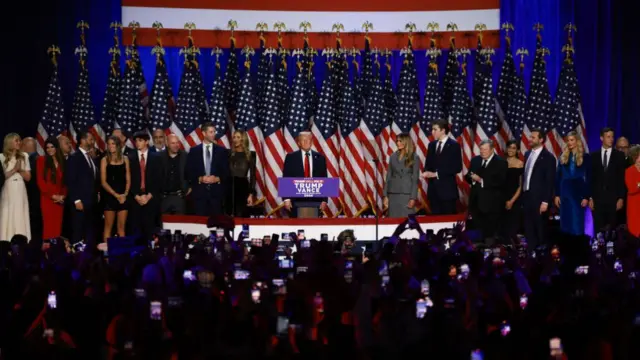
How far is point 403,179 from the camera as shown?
10.9m

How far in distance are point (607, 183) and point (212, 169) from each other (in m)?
3.83

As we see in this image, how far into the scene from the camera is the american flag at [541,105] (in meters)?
13.1

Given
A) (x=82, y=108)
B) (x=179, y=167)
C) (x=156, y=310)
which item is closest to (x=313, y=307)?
(x=156, y=310)

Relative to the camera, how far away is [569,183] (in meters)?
10.3

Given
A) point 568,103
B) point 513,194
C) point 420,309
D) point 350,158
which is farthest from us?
point 350,158

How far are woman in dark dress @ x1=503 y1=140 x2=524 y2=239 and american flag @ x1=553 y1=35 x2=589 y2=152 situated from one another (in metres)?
2.32

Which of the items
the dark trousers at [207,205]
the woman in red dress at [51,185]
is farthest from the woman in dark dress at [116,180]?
the dark trousers at [207,205]

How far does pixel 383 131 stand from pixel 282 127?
1.27 meters

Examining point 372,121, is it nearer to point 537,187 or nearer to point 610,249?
point 537,187

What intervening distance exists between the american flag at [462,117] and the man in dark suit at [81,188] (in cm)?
488

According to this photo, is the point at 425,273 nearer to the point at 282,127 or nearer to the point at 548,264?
the point at 548,264

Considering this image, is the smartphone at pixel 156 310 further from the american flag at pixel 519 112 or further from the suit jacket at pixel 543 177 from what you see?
the american flag at pixel 519 112

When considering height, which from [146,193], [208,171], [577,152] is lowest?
[146,193]

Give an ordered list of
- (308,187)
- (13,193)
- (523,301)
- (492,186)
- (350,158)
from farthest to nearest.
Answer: (350,158)
(492,186)
(13,193)
(308,187)
(523,301)
